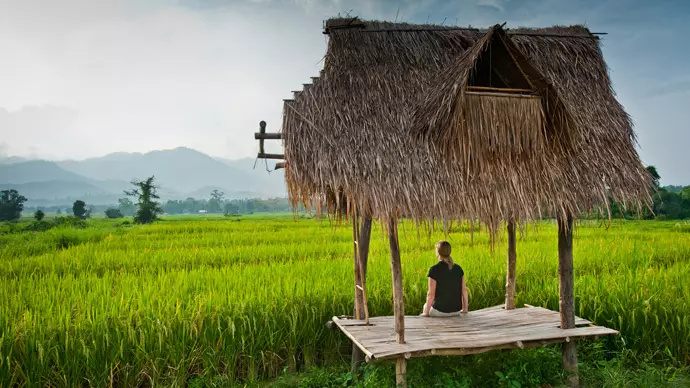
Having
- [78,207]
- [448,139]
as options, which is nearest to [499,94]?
[448,139]

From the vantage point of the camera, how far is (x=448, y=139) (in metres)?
4.32

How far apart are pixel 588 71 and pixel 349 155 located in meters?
3.29

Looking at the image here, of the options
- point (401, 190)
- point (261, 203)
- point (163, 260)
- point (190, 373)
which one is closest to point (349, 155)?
point (401, 190)

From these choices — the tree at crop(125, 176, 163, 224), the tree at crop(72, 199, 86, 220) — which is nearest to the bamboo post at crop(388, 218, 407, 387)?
the tree at crop(125, 176, 163, 224)

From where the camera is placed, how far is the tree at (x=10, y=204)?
33344mm

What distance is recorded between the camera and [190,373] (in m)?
4.63

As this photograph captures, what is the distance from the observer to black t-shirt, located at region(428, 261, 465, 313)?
4961 millimetres

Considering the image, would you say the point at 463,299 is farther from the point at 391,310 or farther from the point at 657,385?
the point at 657,385

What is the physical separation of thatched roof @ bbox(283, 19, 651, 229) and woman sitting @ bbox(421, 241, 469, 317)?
887 mm

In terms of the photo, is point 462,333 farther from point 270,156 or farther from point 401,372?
point 270,156

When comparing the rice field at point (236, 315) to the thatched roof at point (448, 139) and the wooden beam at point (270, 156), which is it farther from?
the wooden beam at point (270, 156)

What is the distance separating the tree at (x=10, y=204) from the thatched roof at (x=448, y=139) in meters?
36.4

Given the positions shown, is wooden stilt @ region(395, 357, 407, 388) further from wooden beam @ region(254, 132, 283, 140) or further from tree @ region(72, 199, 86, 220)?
tree @ region(72, 199, 86, 220)

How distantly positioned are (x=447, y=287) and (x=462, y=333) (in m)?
0.62
